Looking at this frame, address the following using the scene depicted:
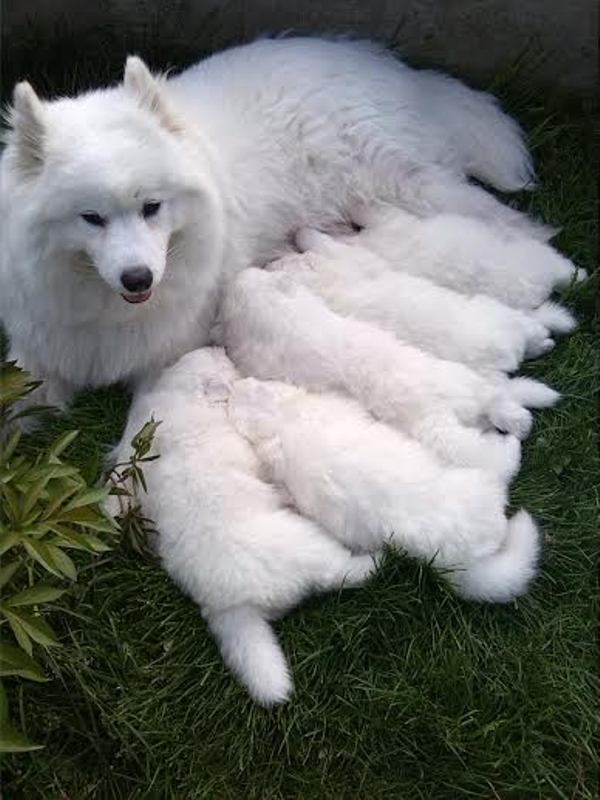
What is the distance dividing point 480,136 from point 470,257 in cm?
62

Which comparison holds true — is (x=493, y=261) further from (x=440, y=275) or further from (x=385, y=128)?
(x=385, y=128)

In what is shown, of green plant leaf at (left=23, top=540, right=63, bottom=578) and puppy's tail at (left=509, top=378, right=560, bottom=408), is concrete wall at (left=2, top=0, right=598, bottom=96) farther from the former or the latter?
green plant leaf at (left=23, top=540, right=63, bottom=578)

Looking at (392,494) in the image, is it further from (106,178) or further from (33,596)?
(106,178)

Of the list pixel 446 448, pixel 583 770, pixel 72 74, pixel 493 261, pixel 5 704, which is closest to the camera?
pixel 5 704

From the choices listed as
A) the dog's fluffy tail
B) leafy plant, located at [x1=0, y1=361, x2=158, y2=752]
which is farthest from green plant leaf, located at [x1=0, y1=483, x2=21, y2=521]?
the dog's fluffy tail

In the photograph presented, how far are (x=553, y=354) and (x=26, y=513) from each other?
180 cm

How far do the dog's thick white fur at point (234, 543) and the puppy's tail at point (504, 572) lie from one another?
0.26 m

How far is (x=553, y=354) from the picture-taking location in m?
3.26

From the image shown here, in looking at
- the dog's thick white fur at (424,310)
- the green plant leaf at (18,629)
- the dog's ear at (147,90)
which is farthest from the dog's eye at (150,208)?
the green plant leaf at (18,629)

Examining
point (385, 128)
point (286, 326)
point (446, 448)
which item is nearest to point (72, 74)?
point (385, 128)

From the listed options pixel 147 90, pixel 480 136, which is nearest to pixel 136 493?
pixel 147 90

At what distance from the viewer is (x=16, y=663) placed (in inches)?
87.2

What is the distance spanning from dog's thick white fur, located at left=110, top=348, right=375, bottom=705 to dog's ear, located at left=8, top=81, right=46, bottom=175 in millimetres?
752

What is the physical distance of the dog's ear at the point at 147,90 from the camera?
273cm
